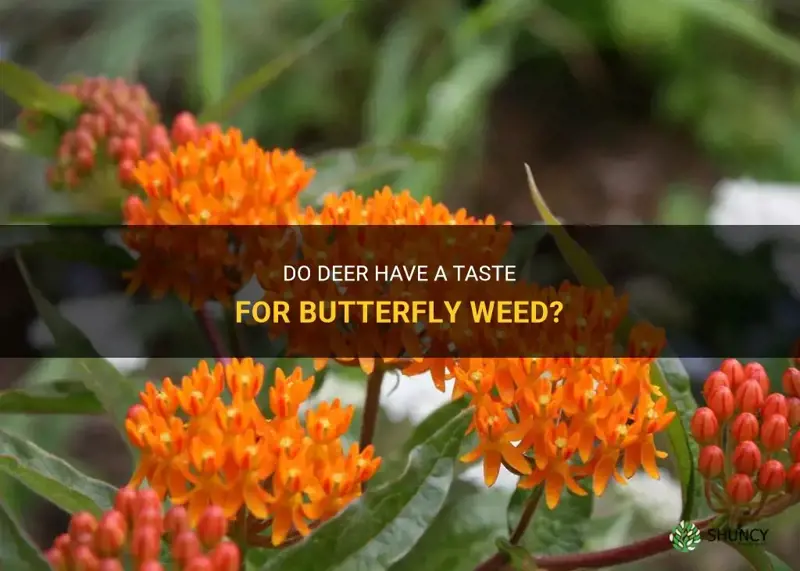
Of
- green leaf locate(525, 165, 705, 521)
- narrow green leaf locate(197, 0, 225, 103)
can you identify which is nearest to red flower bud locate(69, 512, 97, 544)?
green leaf locate(525, 165, 705, 521)

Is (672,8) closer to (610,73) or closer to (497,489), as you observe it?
(610,73)

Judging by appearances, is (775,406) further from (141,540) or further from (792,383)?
(141,540)

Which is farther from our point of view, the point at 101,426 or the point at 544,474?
the point at 101,426

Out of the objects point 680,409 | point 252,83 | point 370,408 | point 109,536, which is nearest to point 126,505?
point 109,536

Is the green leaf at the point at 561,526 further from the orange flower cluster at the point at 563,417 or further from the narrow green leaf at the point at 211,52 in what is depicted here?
the narrow green leaf at the point at 211,52

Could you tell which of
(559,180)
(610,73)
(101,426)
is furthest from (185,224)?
(610,73)
